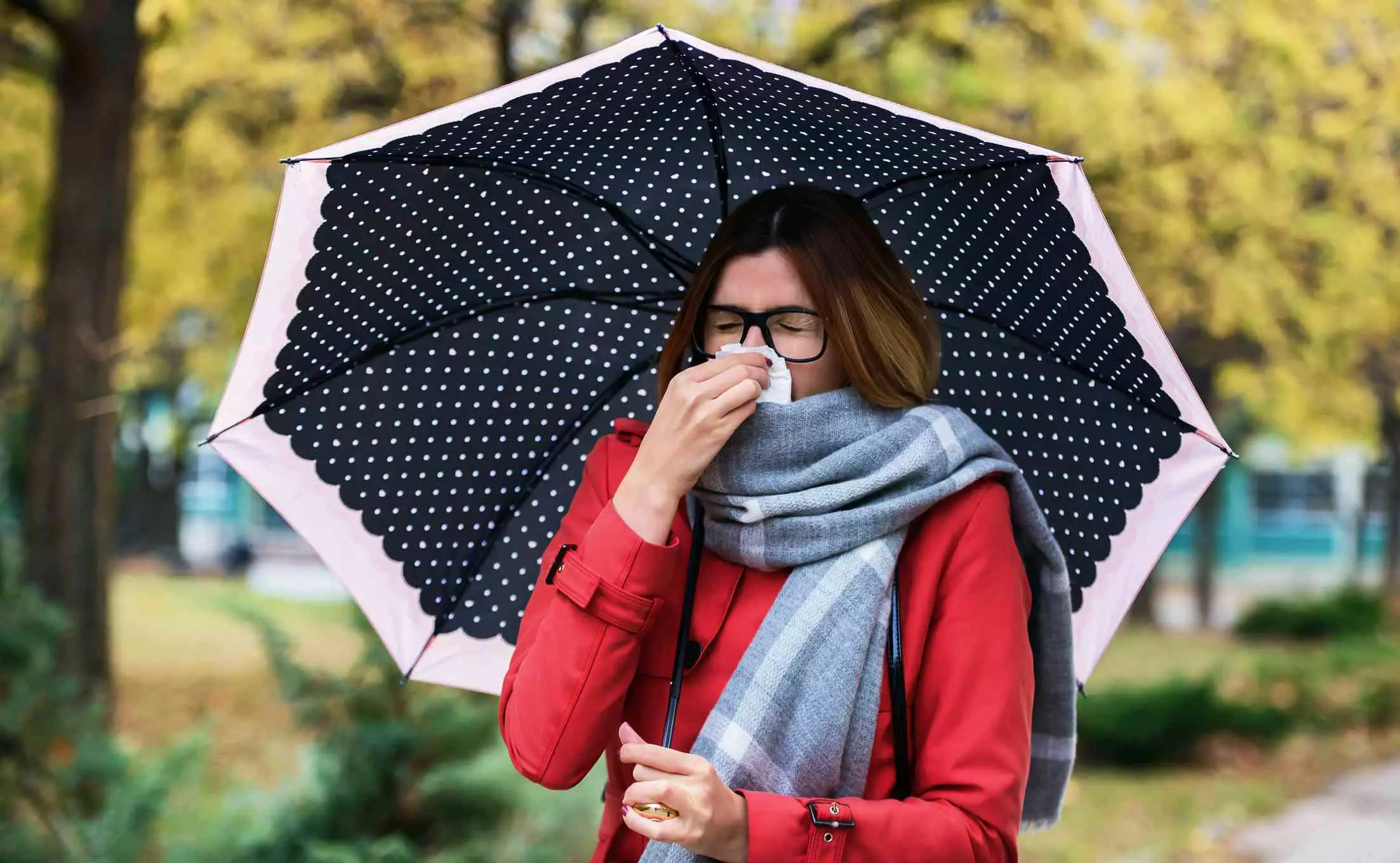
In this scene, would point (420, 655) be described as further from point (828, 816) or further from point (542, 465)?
point (828, 816)

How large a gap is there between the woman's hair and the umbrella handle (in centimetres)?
26

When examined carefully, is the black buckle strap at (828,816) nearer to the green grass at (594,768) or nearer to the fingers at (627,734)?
the fingers at (627,734)

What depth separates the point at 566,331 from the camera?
2521 millimetres

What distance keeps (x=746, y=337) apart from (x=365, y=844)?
2.70 metres

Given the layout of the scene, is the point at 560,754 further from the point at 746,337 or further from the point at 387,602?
the point at 387,602

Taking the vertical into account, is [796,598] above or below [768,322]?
below

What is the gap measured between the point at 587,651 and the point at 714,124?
100cm

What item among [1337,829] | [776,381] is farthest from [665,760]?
[1337,829]

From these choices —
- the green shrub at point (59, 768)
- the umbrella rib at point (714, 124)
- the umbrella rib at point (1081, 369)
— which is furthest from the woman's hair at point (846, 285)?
the green shrub at point (59, 768)

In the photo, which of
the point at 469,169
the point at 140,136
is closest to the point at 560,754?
the point at 469,169

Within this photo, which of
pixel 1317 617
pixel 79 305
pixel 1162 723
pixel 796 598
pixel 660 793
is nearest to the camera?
pixel 660 793

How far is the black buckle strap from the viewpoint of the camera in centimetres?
160

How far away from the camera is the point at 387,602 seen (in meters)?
2.46

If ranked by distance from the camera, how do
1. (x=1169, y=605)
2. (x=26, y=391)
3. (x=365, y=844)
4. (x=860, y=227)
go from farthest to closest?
(x=1169, y=605)
(x=26, y=391)
(x=365, y=844)
(x=860, y=227)
